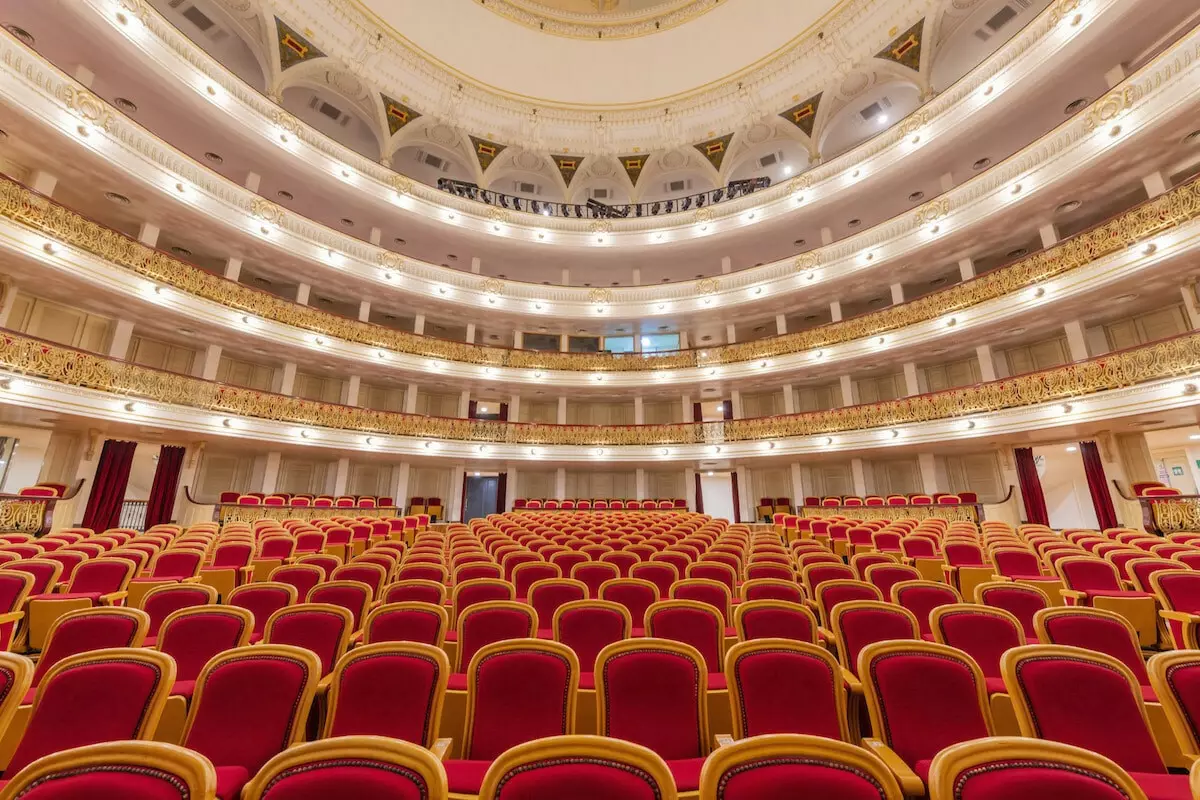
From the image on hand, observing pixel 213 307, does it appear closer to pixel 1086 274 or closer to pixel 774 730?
pixel 774 730

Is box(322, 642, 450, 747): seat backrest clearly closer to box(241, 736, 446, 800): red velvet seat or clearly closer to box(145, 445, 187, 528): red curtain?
box(241, 736, 446, 800): red velvet seat

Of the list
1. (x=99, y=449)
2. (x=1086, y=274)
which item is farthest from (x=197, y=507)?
(x=1086, y=274)

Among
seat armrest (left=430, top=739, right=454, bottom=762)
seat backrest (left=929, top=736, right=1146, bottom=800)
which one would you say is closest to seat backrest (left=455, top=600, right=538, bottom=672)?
seat armrest (left=430, top=739, right=454, bottom=762)

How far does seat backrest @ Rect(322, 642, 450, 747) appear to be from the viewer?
229cm

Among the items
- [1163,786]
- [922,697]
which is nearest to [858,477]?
[922,697]

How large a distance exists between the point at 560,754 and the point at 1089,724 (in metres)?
2.28

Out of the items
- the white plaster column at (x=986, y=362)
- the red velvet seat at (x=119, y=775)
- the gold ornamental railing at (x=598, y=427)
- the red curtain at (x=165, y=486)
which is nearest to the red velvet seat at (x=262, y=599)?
the red velvet seat at (x=119, y=775)

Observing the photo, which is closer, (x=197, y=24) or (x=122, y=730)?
(x=122, y=730)

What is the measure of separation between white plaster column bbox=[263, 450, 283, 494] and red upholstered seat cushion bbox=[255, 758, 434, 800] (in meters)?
16.7

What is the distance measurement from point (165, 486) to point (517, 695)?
15.4 meters

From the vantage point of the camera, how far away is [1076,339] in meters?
12.4

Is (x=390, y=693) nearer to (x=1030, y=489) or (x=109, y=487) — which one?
(x=109, y=487)

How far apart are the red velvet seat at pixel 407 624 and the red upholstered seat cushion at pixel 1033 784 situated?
287 cm

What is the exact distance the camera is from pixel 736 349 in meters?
18.8
